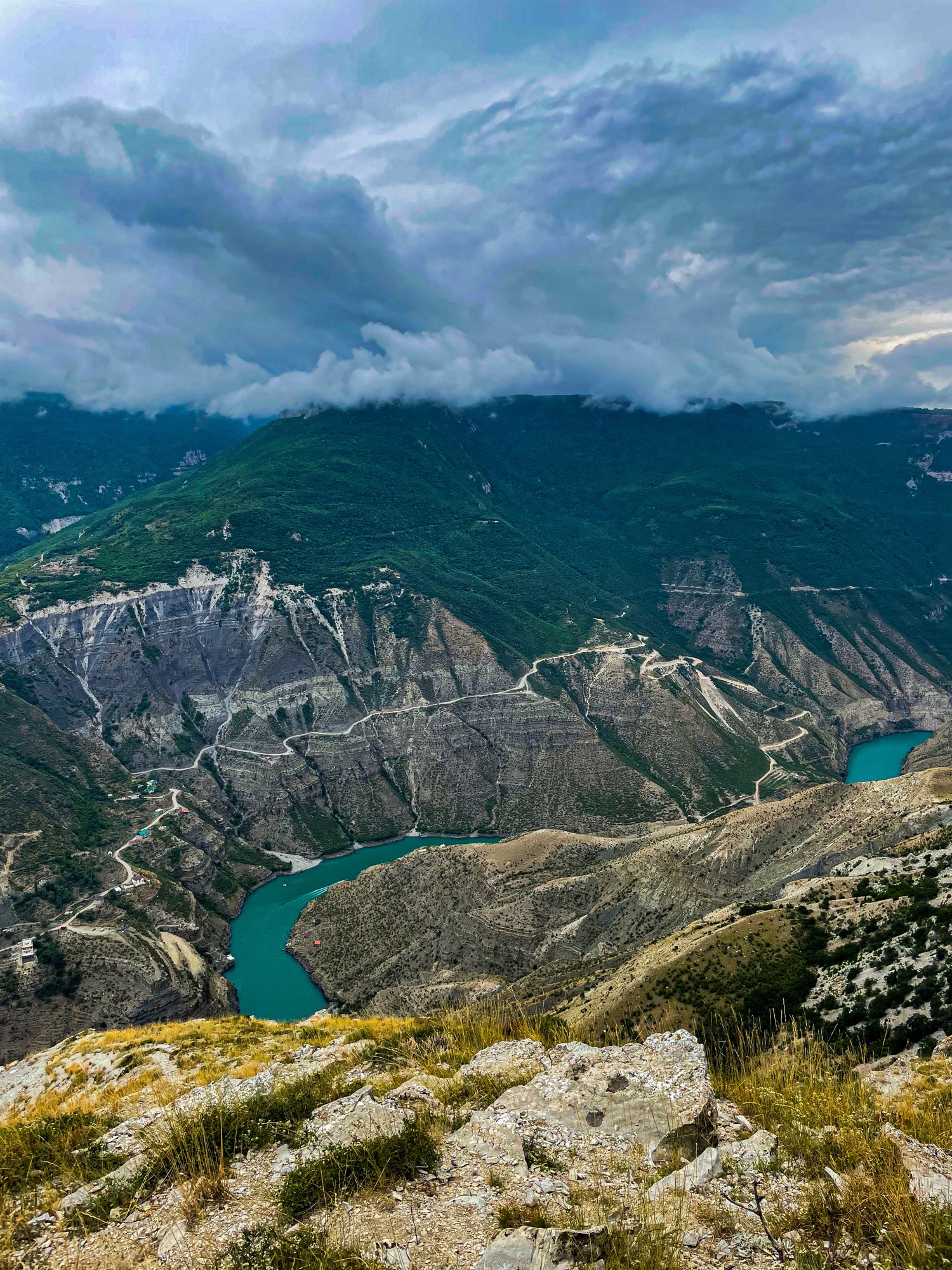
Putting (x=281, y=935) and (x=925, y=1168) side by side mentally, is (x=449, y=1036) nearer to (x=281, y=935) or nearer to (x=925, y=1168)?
(x=925, y=1168)

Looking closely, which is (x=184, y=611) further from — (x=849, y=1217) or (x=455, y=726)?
(x=849, y=1217)

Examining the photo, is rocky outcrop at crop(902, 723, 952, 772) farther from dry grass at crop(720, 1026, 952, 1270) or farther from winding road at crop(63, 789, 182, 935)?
dry grass at crop(720, 1026, 952, 1270)

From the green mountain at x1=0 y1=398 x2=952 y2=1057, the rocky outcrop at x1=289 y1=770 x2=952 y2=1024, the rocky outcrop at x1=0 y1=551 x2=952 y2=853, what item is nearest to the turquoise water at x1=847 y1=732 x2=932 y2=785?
the green mountain at x1=0 y1=398 x2=952 y2=1057

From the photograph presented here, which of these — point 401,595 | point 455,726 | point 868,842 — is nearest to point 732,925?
point 868,842

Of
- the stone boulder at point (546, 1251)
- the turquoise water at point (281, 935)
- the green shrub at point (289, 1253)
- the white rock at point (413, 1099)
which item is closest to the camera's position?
the stone boulder at point (546, 1251)

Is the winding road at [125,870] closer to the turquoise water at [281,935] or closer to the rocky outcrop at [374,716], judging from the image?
the rocky outcrop at [374,716]

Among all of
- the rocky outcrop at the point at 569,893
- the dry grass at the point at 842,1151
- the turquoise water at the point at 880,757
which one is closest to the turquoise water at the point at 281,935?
the rocky outcrop at the point at 569,893
